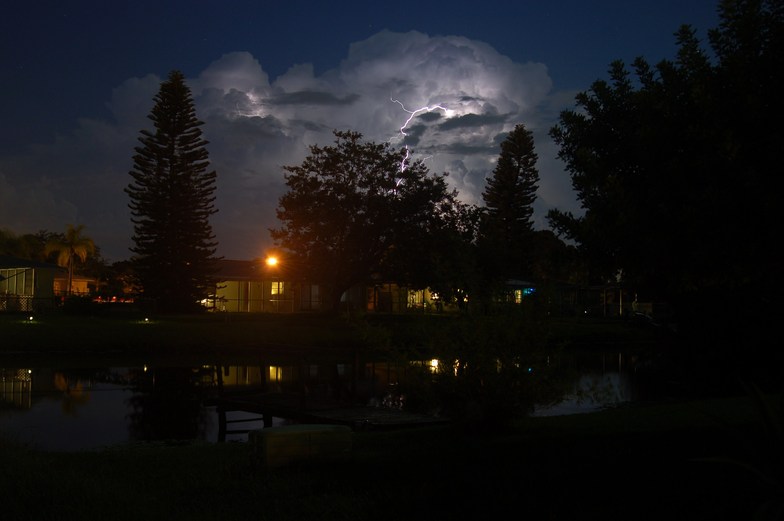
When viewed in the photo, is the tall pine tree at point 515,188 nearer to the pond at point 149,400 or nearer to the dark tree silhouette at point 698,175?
the pond at point 149,400

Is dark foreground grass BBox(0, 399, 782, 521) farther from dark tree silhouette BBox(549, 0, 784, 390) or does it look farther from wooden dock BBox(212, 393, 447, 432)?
wooden dock BBox(212, 393, 447, 432)

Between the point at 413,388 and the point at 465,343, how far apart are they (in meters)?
0.94

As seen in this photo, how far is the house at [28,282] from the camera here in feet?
150

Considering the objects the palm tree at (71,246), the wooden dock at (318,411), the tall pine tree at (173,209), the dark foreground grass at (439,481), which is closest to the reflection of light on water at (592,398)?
the dark foreground grass at (439,481)

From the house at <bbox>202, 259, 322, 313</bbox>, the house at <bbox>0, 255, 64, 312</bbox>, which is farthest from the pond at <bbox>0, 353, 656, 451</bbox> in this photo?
→ the house at <bbox>202, 259, 322, 313</bbox>

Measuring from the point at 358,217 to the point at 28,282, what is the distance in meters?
21.7

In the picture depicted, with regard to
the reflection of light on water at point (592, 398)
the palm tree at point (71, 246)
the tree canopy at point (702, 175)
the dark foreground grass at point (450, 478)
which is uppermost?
the palm tree at point (71, 246)

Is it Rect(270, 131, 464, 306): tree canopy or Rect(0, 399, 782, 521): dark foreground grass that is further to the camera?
Rect(270, 131, 464, 306): tree canopy

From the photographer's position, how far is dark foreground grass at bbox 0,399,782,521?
6.11 meters

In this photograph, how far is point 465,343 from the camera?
1012 centimetres

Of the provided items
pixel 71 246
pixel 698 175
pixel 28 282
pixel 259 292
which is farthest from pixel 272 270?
pixel 698 175

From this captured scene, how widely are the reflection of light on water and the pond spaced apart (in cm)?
3

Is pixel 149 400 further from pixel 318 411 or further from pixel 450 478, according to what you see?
pixel 450 478

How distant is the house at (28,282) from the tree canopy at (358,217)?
50.5ft
